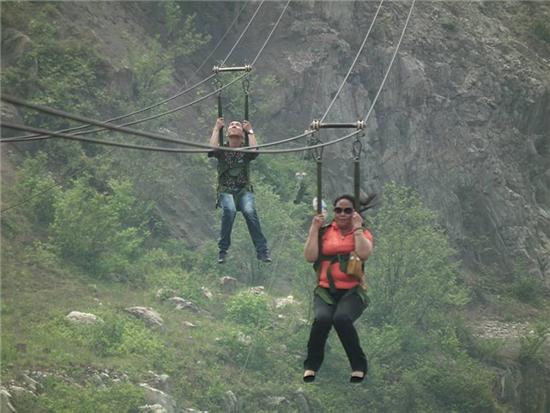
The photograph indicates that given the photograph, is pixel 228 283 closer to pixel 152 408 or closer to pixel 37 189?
pixel 37 189

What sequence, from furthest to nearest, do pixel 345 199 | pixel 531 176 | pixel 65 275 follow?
pixel 531 176, pixel 65 275, pixel 345 199

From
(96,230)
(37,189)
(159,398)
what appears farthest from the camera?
(96,230)

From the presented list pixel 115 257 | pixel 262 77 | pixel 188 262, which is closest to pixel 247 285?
pixel 188 262

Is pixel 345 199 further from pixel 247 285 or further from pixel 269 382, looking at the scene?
pixel 247 285

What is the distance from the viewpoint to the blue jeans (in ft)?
49.8

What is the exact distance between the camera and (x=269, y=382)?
37094 millimetres

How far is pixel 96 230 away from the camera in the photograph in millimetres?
36469

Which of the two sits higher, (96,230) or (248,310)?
(96,230)

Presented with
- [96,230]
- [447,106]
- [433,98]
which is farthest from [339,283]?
[447,106]

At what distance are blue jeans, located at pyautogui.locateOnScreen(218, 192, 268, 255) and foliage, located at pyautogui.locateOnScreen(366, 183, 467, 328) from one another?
27.7 m

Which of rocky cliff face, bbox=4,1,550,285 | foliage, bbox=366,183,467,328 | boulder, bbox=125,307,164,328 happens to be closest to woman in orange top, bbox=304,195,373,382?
boulder, bbox=125,307,164,328

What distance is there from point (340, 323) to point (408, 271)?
32.7m

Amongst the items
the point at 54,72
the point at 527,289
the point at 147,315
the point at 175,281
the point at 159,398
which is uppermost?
the point at 54,72

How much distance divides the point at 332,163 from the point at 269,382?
11.3m
